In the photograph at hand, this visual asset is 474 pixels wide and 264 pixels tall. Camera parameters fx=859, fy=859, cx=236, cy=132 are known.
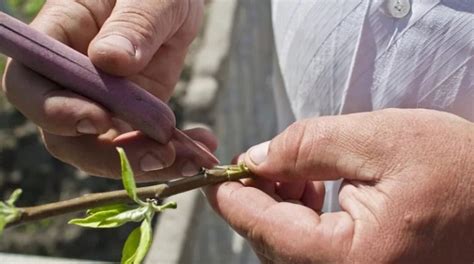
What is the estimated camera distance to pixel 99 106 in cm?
74

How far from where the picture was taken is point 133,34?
799mm

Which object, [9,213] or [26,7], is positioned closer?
[9,213]

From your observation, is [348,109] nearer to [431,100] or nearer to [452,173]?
[431,100]

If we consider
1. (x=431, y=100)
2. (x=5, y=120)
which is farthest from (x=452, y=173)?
(x=5, y=120)

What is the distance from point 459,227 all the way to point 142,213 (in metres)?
0.27

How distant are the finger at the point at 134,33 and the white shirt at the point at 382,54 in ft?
0.48

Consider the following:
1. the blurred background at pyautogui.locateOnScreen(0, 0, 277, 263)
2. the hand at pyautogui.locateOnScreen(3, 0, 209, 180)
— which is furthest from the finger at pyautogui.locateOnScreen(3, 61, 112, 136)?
the blurred background at pyautogui.locateOnScreen(0, 0, 277, 263)

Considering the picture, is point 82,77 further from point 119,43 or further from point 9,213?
point 9,213

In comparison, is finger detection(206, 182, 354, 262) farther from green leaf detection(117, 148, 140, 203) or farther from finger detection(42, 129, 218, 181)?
green leaf detection(117, 148, 140, 203)

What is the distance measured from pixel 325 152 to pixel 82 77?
219 millimetres

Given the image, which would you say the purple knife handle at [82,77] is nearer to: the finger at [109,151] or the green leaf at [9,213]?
the finger at [109,151]

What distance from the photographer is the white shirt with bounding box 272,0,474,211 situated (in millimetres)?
834

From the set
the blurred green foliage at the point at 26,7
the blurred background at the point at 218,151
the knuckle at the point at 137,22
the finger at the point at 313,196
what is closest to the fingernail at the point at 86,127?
the knuckle at the point at 137,22

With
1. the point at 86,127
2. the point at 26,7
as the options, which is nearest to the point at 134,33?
the point at 86,127
